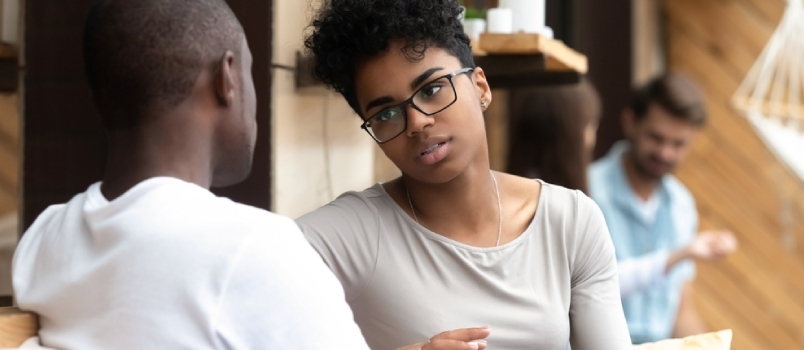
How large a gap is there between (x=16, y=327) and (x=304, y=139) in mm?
1067

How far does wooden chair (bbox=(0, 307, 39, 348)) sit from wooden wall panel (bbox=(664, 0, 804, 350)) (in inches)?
169

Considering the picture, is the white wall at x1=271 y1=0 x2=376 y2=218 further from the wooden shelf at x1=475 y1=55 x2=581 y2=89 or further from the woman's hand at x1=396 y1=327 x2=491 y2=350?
the woman's hand at x1=396 y1=327 x2=491 y2=350

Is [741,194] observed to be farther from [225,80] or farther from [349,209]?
[225,80]

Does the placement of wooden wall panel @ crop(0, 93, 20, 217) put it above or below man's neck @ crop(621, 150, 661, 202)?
above

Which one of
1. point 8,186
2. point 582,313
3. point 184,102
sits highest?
point 184,102

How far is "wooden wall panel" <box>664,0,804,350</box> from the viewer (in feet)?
15.7

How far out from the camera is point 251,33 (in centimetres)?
183

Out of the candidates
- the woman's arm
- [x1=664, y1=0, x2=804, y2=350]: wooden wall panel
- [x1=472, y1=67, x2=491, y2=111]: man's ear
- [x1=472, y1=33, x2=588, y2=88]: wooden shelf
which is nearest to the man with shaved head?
[x1=472, y1=67, x2=491, y2=111]: man's ear

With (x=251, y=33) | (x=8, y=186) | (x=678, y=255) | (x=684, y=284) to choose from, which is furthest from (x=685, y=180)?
(x=8, y=186)

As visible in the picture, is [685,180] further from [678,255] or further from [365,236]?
[365,236]

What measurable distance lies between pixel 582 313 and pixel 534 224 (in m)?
0.15

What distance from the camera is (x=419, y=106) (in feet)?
4.53

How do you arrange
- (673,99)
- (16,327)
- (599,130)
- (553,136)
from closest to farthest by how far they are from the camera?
(16,327) < (553,136) < (673,99) < (599,130)

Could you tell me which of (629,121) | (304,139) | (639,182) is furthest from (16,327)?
(629,121)
